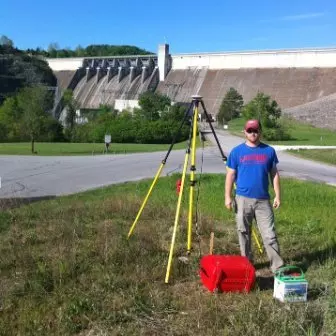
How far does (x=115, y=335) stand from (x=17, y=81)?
11292 centimetres

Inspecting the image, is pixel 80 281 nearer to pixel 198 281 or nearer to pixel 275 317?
pixel 198 281

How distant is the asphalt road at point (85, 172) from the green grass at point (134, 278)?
19.4 feet

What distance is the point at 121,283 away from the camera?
5133mm

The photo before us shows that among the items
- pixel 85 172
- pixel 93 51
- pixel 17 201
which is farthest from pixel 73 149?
pixel 93 51

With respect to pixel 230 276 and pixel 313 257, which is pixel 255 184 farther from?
pixel 313 257

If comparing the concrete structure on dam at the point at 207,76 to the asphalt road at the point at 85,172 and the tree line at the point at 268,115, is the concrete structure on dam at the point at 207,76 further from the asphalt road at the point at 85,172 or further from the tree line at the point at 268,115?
the asphalt road at the point at 85,172

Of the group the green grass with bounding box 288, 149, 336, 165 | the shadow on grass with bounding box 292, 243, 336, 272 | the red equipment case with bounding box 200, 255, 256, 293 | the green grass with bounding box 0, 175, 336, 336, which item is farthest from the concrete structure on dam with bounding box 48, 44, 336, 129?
the red equipment case with bounding box 200, 255, 256, 293

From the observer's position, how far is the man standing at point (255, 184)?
555cm

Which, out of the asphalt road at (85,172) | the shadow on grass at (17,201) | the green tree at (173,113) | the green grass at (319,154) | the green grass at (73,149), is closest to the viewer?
the shadow on grass at (17,201)

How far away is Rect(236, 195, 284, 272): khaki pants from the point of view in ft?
18.2

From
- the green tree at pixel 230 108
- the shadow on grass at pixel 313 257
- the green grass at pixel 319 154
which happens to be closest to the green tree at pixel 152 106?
the green tree at pixel 230 108

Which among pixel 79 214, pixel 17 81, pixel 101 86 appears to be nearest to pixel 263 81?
pixel 101 86

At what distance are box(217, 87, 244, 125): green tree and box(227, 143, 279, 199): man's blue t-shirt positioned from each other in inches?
2478

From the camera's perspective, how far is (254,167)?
5.55 metres
